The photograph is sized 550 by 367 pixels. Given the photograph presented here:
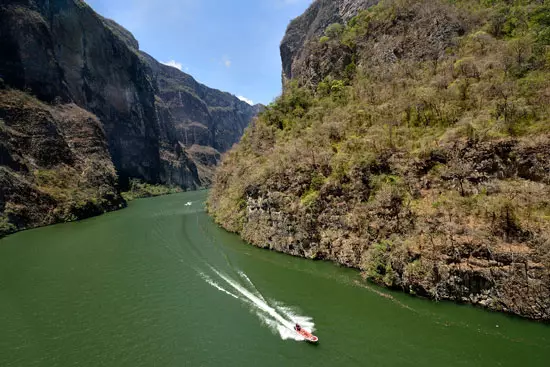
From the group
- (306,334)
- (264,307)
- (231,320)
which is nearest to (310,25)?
(264,307)

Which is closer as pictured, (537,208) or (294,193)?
(537,208)

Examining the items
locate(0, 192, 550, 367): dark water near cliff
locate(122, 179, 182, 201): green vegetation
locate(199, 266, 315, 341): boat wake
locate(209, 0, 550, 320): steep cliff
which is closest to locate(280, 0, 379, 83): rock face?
locate(209, 0, 550, 320): steep cliff

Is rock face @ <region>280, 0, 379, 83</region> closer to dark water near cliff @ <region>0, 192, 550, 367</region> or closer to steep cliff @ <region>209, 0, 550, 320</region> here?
steep cliff @ <region>209, 0, 550, 320</region>

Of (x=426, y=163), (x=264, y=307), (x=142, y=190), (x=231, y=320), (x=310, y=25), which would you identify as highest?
(x=310, y=25)

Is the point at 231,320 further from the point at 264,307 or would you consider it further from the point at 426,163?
the point at 426,163

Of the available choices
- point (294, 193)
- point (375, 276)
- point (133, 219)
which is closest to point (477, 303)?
point (375, 276)

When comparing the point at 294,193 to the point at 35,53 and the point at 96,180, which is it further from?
the point at 35,53

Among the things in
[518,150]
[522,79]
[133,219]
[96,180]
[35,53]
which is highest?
[35,53]

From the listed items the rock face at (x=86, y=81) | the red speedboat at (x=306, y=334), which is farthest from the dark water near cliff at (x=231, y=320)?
the rock face at (x=86, y=81)
